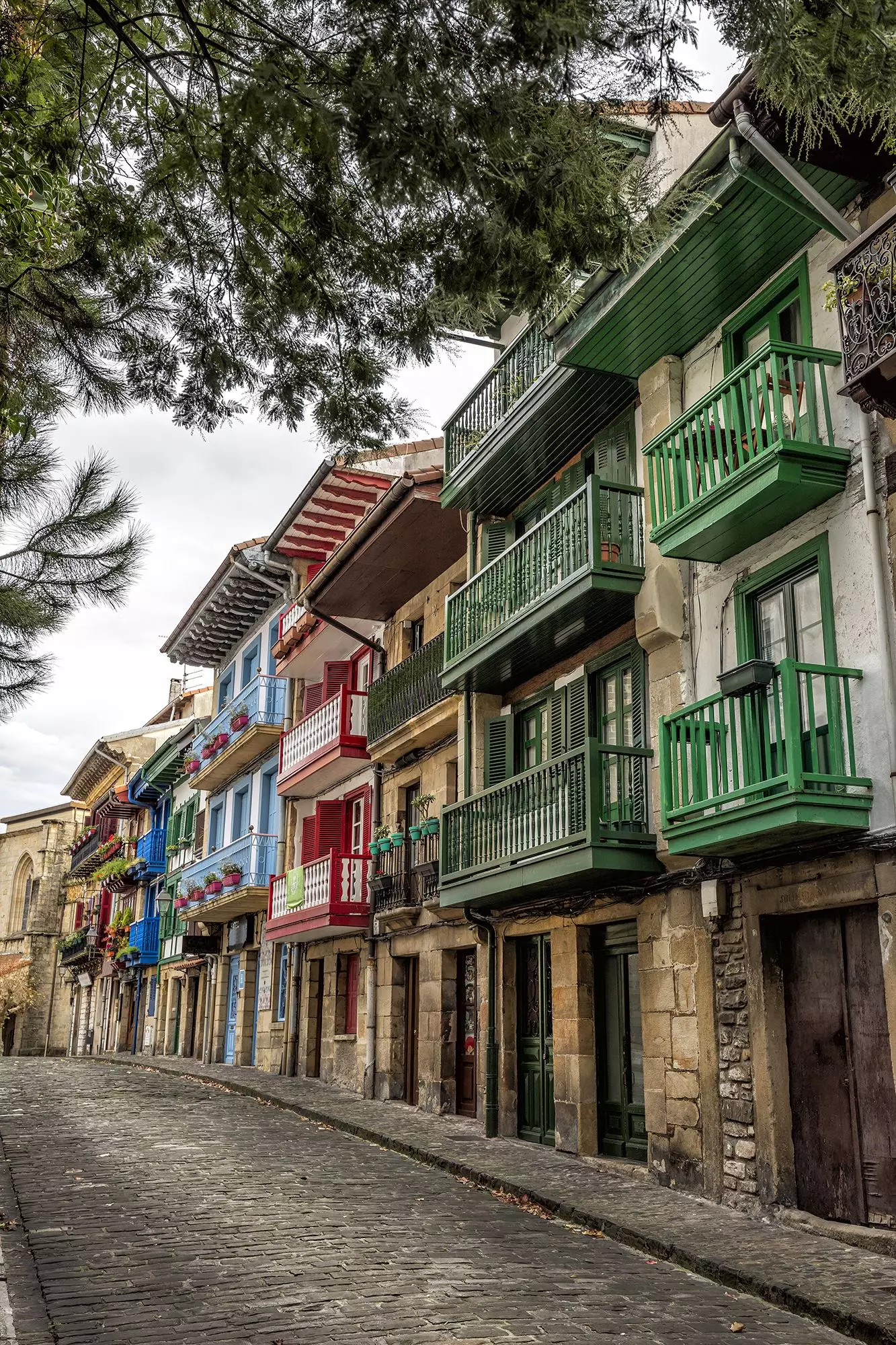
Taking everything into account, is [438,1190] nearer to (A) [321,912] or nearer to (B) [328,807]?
(A) [321,912]

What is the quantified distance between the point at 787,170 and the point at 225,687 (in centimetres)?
2466

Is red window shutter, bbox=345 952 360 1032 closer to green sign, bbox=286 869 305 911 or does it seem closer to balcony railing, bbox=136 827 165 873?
green sign, bbox=286 869 305 911

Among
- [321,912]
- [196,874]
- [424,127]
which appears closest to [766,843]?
[424,127]

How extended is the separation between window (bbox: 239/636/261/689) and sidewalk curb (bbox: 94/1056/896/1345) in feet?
49.4

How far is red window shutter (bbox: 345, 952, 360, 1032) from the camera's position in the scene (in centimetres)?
2112

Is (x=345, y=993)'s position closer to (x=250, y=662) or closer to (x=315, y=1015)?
(x=315, y=1015)

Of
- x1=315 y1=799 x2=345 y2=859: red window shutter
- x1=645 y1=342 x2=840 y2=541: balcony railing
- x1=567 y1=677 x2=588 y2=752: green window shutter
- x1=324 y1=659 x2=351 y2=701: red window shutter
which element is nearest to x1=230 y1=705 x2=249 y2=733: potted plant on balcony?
x1=324 y1=659 x2=351 y2=701: red window shutter

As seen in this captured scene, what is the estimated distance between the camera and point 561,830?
489 inches

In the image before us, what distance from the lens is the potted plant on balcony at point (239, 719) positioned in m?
26.8

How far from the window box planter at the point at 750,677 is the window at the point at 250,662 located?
20386 millimetres

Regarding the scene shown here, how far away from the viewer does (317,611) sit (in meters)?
20.8

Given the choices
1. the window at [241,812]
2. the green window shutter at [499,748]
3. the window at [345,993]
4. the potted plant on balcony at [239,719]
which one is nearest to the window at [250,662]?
the potted plant on balcony at [239,719]

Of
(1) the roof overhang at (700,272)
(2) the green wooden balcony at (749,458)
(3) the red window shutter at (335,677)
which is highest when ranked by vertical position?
(1) the roof overhang at (700,272)

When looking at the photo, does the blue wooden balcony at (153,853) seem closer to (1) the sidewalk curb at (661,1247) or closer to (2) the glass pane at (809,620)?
(1) the sidewalk curb at (661,1247)
